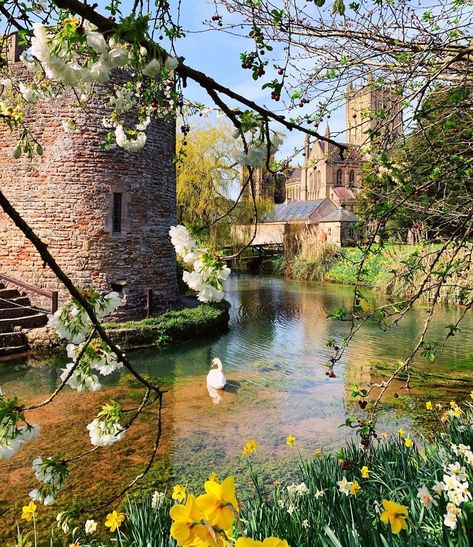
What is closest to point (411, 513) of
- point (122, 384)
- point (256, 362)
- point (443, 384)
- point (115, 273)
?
point (443, 384)

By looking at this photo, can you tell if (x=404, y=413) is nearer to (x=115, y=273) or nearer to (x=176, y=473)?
(x=176, y=473)

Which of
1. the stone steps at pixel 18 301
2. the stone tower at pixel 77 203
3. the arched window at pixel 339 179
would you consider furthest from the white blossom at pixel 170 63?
the arched window at pixel 339 179

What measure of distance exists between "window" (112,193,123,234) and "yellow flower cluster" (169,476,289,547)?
1043 centimetres

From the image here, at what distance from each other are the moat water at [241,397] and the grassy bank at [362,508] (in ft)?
2.01

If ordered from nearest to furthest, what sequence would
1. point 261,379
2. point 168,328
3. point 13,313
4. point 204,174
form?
point 261,379
point 13,313
point 168,328
point 204,174

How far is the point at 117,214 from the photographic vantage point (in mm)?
11172

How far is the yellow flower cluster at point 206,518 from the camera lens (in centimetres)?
102

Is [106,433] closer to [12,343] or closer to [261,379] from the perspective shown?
[261,379]

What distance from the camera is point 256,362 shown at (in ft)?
31.1

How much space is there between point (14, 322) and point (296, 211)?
3427 cm

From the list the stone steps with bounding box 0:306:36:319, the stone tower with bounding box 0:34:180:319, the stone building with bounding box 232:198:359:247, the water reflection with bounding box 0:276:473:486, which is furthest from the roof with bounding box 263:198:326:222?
the stone steps with bounding box 0:306:36:319

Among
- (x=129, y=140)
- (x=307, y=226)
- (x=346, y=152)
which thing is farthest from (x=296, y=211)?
(x=346, y=152)

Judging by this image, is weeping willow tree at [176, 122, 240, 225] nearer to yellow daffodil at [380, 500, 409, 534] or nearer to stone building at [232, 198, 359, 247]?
stone building at [232, 198, 359, 247]

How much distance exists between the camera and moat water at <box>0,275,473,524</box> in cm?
531
